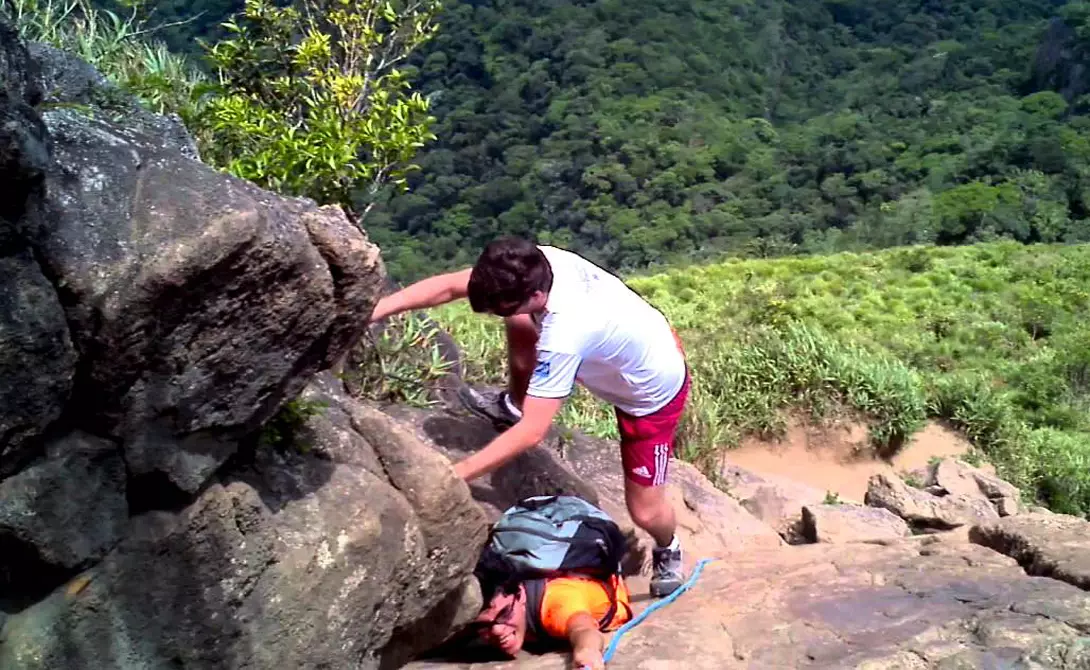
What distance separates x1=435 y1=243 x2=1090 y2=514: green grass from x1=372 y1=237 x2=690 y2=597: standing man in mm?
2283

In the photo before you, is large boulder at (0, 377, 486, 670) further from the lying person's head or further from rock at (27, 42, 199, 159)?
rock at (27, 42, 199, 159)

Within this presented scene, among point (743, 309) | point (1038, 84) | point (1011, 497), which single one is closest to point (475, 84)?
point (1038, 84)

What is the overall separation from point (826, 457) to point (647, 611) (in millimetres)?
5073

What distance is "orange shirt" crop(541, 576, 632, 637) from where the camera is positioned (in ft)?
12.0

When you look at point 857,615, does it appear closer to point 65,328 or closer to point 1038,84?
point 65,328

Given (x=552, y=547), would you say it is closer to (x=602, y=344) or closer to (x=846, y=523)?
(x=602, y=344)

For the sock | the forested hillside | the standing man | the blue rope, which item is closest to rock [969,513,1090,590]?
the blue rope

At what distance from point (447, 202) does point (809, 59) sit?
22188mm

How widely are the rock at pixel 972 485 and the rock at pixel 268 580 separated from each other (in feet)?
14.8

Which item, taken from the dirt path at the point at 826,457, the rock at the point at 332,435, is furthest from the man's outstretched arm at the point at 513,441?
the dirt path at the point at 826,457

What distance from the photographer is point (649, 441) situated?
14.0ft

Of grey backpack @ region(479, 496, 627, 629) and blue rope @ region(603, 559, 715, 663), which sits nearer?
blue rope @ region(603, 559, 715, 663)

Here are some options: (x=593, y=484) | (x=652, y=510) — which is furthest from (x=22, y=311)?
(x=593, y=484)

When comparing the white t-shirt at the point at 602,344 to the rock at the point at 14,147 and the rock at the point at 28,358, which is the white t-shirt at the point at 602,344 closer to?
the rock at the point at 28,358
